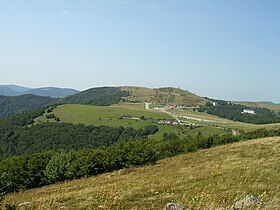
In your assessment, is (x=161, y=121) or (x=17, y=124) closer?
(x=161, y=121)

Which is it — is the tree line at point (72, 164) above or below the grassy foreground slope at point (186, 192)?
below

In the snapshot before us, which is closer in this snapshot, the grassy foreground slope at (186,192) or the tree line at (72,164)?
the grassy foreground slope at (186,192)

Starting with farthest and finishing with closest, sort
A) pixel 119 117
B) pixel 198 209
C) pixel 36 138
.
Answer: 1. pixel 119 117
2. pixel 36 138
3. pixel 198 209

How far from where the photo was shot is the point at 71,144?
14888cm

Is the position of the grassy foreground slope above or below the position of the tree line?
above

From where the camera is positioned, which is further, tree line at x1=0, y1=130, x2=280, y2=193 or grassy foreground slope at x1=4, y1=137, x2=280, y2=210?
tree line at x1=0, y1=130, x2=280, y2=193

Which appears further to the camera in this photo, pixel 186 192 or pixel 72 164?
pixel 72 164

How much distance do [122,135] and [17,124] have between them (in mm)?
82981

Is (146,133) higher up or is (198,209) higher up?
(198,209)

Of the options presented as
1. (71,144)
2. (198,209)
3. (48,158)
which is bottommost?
(71,144)

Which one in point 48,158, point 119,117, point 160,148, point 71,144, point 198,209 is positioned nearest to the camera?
point 198,209

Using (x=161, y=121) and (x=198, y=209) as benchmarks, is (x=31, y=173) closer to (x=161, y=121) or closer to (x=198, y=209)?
(x=198, y=209)

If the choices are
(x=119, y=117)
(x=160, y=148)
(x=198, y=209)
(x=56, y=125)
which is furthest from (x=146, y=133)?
(x=198, y=209)

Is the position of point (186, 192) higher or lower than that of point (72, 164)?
higher
